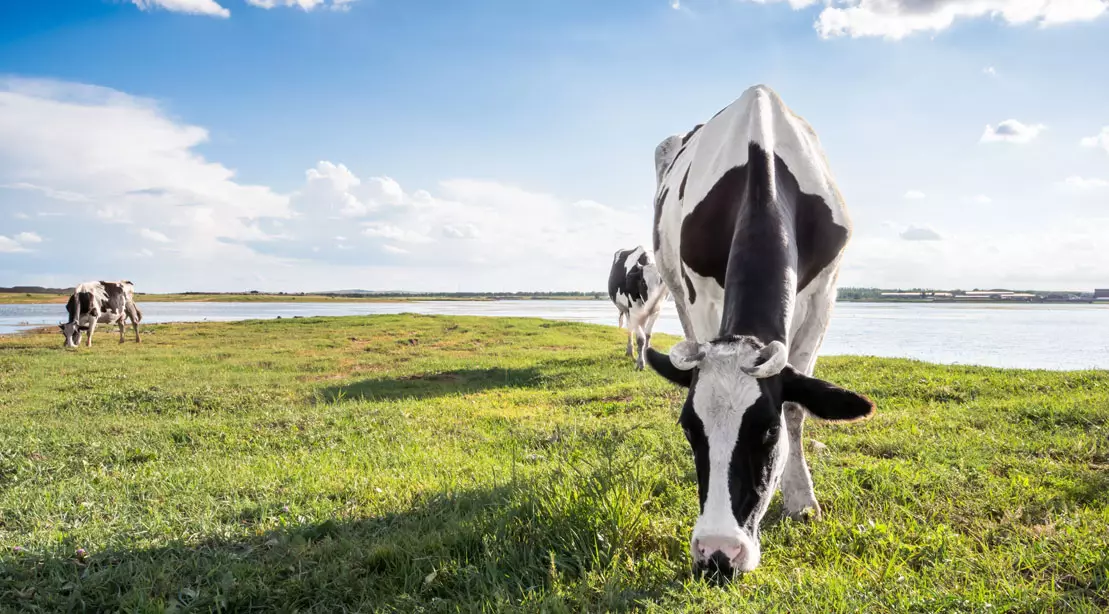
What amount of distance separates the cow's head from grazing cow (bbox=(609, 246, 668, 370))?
1043 centimetres

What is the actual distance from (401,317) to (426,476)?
101 ft

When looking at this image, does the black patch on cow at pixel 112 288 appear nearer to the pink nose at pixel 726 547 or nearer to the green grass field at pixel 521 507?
the green grass field at pixel 521 507

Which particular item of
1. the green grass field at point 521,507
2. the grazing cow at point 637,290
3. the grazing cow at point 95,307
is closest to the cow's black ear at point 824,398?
the green grass field at point 521,507

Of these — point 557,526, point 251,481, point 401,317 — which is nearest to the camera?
point 557,526

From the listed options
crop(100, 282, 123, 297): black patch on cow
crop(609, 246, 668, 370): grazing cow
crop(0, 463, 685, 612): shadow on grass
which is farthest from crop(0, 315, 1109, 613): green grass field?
crop(100, 282, 123, 297): black patch on cow

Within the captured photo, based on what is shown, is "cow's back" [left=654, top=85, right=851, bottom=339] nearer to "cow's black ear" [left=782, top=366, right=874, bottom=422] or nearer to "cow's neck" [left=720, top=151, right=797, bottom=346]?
"cow's neck" [left=720, top=151, right=797, bottom=346]

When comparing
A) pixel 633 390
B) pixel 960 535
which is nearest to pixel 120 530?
pixel 960 535

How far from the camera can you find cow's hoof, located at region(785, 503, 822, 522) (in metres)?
4.26

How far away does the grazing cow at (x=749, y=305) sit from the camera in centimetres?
304

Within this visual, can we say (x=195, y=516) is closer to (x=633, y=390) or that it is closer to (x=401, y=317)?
(x=633, y=390)

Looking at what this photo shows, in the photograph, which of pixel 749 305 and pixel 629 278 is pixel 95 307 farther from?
pixel 749 305

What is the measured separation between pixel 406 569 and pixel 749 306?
2.53 meters

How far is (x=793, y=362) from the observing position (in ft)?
15.3

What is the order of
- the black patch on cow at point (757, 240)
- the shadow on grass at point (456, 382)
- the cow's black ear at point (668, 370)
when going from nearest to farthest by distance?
1. the cow's black ear at point (668, 370)
2. the black patch on cow at point (757, 240)
3. the shadow on grass at point (456, 382)
